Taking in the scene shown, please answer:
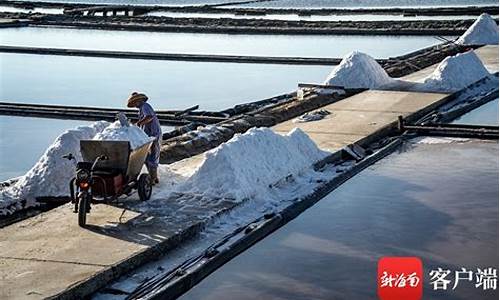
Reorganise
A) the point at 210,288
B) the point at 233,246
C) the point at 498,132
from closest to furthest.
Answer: the point at 210,288 → the point at 233,246 → the point at 498,132

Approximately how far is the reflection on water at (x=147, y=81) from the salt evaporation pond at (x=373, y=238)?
5483 mm

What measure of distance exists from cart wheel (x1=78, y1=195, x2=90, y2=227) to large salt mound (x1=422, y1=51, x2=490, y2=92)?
28.6ft

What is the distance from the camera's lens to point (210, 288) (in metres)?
6.58

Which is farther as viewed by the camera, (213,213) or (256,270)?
(213,213)

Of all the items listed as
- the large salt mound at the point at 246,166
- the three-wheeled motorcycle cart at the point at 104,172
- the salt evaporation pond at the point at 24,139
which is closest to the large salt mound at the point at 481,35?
the salt evaporation pond at the point at 24,139

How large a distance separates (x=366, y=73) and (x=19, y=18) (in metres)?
20.7

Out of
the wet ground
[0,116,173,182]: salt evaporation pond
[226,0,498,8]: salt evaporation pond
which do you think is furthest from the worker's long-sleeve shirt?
[226,0,498,8]: salt evaporation pond

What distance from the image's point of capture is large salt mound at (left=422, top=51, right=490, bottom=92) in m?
14.9

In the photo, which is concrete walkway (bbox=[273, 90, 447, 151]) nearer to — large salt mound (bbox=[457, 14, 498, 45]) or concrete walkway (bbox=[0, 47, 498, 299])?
concrete walkway (bbox=[0, 47, 498, 299])

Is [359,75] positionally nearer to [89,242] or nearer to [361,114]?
[361,114]

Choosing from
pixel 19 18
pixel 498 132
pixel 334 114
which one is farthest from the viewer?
pixel 19 18

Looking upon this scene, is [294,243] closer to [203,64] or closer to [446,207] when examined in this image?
[446,207]

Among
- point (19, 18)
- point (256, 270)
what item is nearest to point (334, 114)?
point (256, 270)

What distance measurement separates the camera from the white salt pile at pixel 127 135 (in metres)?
7.81
